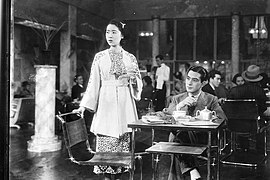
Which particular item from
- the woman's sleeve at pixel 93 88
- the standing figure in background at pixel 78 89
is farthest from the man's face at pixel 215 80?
the standing figure in background at pixel 78 89

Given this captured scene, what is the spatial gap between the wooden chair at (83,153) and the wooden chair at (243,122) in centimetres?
81

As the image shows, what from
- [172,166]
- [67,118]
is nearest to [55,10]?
[67,118]

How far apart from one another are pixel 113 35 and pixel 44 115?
126 centimetres

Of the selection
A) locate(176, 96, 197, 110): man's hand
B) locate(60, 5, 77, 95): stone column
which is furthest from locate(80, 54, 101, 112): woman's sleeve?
locate(176, 96, 197, 110): man's hand

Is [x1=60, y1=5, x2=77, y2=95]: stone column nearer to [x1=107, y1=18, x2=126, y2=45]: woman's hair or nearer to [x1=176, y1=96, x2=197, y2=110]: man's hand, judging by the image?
[x1=107, y1=18, x2=126, y2=45]: woman's hair

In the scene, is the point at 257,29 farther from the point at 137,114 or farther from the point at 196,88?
the point at 137,114

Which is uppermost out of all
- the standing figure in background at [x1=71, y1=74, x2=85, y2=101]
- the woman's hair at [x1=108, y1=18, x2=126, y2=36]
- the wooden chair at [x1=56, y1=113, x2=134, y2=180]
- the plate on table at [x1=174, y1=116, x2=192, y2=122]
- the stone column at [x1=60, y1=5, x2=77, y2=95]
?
the woman's hair at [x1=108, y1=18, x2=126, y2=36]

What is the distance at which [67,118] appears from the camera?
10.5 ft

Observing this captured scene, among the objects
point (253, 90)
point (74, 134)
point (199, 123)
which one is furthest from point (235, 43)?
point (74, 134)

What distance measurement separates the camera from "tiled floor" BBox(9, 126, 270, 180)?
2.89m

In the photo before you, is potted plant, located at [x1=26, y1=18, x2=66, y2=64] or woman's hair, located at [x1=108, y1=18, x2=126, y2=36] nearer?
woman's hair, located at [x1=108, y1=18, x2=126, y2=36]

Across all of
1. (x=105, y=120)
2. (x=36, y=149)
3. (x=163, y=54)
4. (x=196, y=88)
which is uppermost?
(x=163, y=54)

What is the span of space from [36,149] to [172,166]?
1655 millimetres

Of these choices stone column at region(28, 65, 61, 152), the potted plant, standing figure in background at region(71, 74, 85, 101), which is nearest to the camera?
standing figure in background at region(71, 74, 85, 101)
